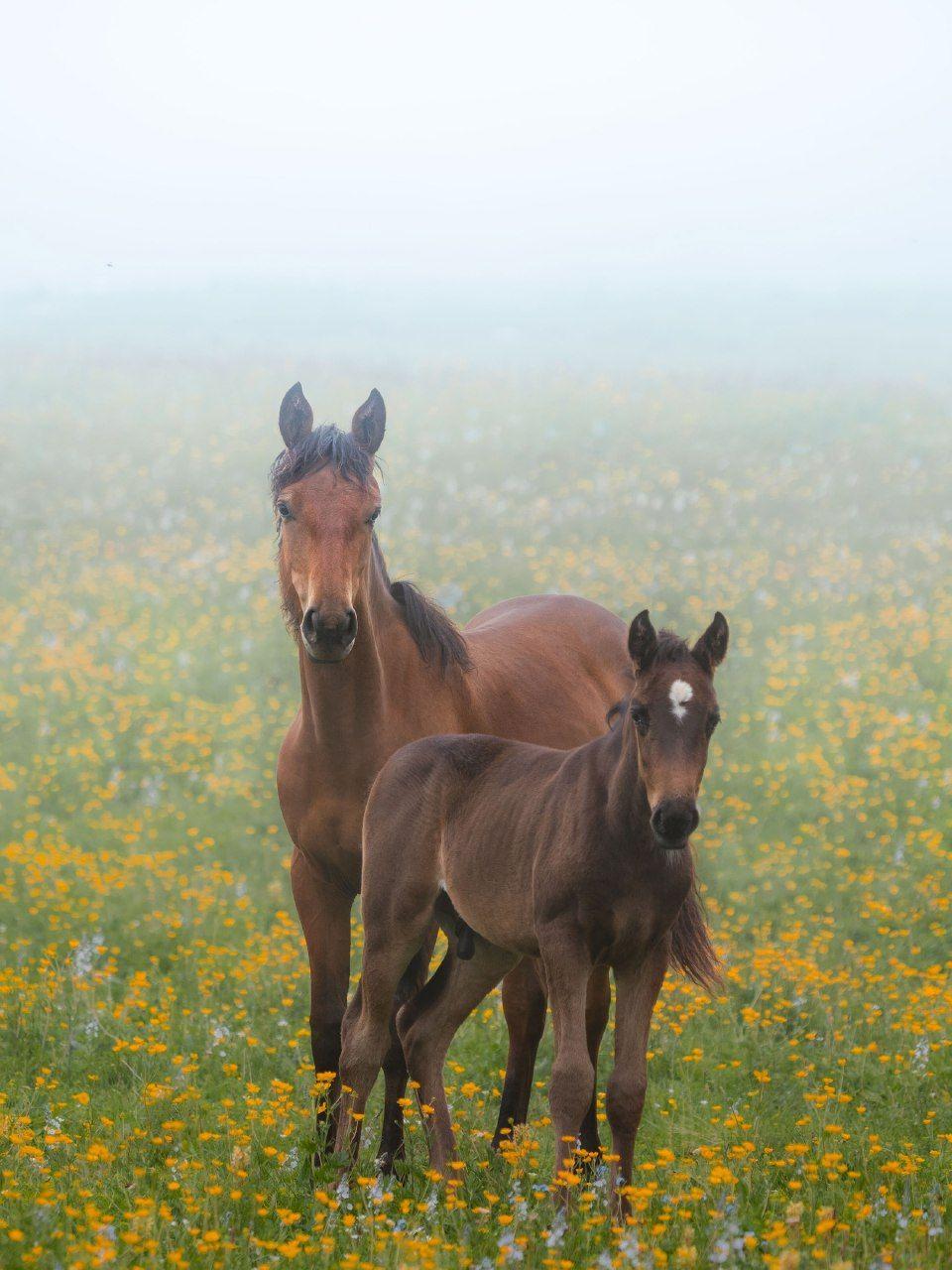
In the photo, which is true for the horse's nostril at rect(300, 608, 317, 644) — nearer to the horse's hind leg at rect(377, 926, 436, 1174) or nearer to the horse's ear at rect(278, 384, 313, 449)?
the horse's ear at rect(278, 384, 313, 449)

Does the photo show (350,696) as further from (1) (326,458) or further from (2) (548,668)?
(2) (548,668)

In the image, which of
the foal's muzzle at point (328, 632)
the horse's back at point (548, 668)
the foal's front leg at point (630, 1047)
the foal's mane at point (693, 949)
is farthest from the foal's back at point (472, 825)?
the horse's back at point (548, 668)

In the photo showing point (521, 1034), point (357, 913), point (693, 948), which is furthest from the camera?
point (357, 913)

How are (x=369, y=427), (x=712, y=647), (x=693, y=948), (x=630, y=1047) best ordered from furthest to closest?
1. (x=693, y=948)
2. (x=369, y=427)
3. (x=630, y=1047)
4. (x=712, y=647)

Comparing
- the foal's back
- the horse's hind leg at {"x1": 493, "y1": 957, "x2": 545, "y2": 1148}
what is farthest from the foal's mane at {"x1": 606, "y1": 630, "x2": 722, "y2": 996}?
the foal's back

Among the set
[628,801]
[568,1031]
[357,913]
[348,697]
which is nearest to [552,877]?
[628,801]

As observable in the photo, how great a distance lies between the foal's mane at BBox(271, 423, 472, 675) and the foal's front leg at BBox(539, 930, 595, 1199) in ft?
6.45

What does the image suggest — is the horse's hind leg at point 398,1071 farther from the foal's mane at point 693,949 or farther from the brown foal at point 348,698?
the foal's mane at point 693,949

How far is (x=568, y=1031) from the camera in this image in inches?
183

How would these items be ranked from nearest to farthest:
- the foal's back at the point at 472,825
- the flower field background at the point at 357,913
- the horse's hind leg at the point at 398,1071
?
the flower field background at the point at 357,913 → the foal's back at the point at 472,825 → the horse's hind leg at the point at 398,1071

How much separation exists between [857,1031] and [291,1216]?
4.09 m

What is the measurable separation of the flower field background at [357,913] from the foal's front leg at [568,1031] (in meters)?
0.24

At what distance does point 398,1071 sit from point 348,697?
5.16 feet

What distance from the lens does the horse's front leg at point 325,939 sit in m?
6.03
